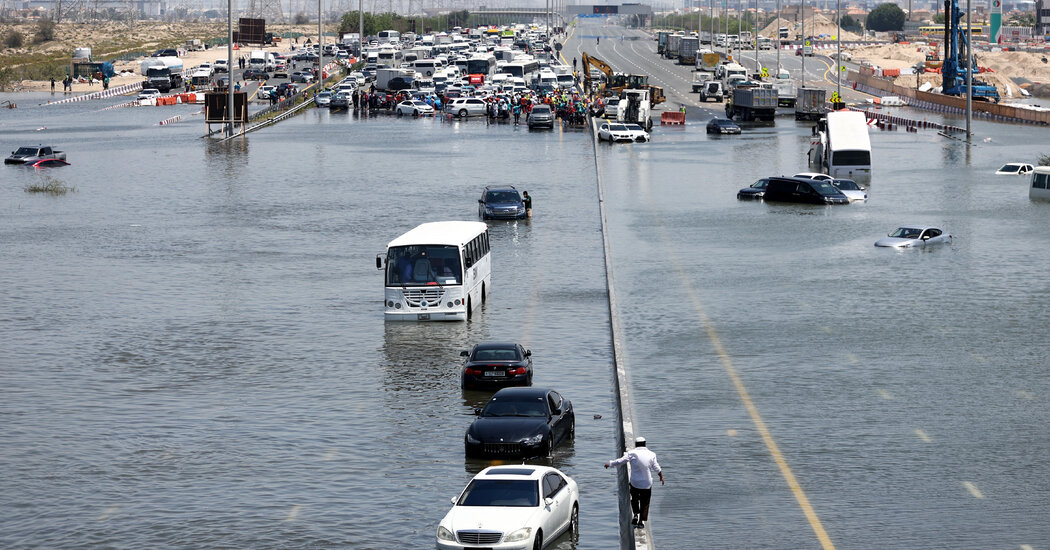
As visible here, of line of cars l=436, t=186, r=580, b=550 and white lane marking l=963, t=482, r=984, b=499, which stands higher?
line of cars l=436, t=186, r=580, b=550

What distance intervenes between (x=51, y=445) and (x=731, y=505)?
14.1 metres

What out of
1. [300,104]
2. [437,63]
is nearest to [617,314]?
[300,104]

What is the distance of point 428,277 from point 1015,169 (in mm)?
50259

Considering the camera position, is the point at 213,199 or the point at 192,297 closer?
the point at 192,297

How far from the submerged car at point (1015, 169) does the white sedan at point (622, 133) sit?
25.7m

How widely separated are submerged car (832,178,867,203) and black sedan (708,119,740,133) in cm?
3337

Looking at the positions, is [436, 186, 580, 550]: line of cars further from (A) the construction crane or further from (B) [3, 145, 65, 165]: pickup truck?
(A) the construction crane

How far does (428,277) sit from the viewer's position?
40.3 m

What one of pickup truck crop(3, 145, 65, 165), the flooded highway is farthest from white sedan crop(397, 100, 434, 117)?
the flooded highway

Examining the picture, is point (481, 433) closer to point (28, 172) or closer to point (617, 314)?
point (617, 314)

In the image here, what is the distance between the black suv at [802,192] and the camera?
68.1 m

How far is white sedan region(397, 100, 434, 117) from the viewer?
126 m

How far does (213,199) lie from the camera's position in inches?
2761

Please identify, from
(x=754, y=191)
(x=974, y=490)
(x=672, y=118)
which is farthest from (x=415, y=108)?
(x=974, y=490)
